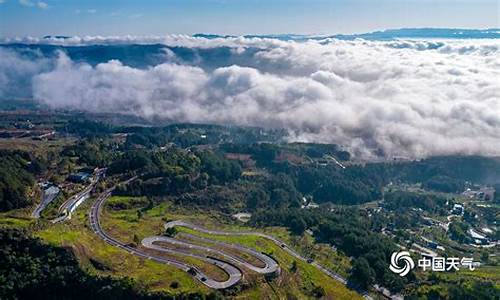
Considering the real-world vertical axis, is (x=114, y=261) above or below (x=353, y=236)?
above

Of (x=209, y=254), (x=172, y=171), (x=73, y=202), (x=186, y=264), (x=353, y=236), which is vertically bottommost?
(x=353, y=236)

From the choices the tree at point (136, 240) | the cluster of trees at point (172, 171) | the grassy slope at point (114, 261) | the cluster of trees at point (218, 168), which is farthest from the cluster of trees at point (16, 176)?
the cluster of trees at point (218, 168)

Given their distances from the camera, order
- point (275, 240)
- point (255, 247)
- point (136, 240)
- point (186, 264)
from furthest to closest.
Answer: point (275, 240) < point (255, 247) < point (136, 240) < point (186, 264)

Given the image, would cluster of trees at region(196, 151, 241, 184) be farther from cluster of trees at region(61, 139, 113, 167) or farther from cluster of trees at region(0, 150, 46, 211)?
cluster of trees at region(0, 150, 46, 211)

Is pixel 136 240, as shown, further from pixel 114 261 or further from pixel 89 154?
pixel 89 154

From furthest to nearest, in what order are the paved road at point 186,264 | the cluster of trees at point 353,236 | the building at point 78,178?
the building at point 78,178 < the cluster of trees at point 353,236 < the paved road at point 186,264

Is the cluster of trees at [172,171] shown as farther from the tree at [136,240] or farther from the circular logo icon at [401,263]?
the circular logo icon at [401,263]

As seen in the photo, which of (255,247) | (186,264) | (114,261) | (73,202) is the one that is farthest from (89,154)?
(186,264)
